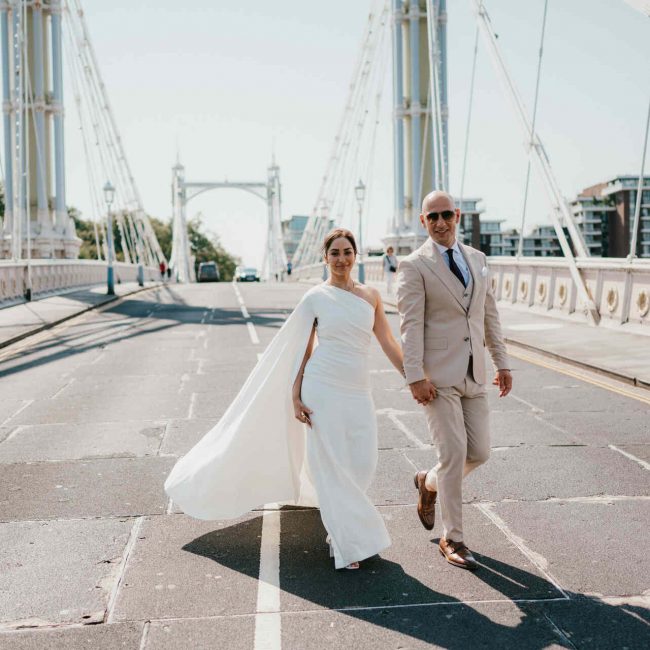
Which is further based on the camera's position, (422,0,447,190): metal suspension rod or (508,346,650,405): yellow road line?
(422,0,447,190): metal suspension rod

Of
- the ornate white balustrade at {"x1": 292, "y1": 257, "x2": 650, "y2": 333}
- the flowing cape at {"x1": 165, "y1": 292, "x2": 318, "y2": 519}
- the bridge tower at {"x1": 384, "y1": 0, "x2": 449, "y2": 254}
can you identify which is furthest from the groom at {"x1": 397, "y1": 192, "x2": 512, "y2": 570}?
the bridge tower at {"x1": 384, "y1": 0, "x2": 449, "y2": 254}

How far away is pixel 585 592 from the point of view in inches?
167

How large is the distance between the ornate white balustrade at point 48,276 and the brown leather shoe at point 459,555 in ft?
75.4

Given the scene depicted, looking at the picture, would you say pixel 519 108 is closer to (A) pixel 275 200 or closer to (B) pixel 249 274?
(B) pixel 249 274

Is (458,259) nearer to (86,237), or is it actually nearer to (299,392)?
(299,392)

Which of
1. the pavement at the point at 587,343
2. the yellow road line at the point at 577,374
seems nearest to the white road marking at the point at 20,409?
the yellow road line at the point at 577,374

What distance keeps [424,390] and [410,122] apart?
32.8 meters

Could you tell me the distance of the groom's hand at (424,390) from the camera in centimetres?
455

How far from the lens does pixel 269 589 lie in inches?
172

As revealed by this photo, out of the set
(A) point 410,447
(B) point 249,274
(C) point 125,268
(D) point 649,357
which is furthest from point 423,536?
(B) point 249,274

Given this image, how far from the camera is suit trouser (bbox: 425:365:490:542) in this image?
15.1 ft

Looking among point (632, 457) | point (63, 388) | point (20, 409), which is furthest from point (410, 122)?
point (632, 457)

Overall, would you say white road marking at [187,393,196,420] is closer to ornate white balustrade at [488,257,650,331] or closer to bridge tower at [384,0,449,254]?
ornate white balustrade at [488,257,650,331]

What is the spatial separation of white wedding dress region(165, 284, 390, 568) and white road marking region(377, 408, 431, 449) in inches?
106
